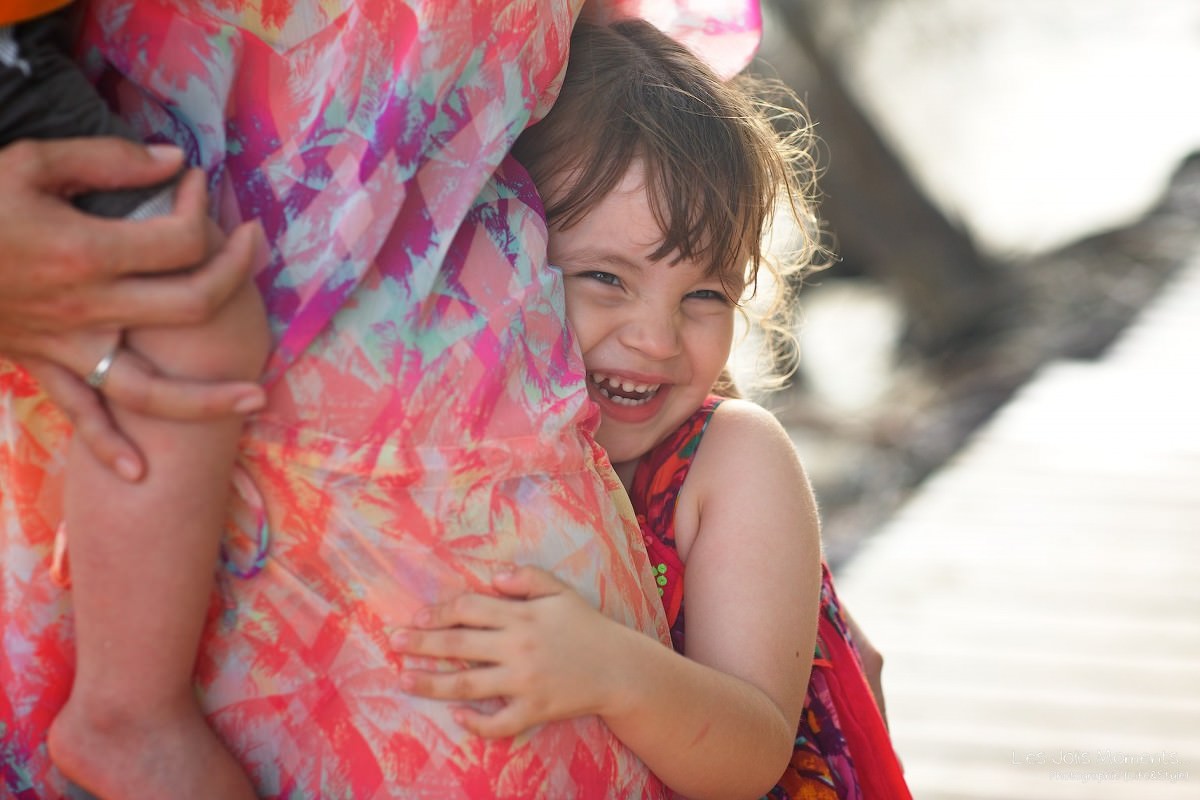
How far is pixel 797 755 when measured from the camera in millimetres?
1548

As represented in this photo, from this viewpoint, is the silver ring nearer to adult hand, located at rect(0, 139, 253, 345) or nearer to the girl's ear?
adult hand, located at rect(0, 139, 253, 345)

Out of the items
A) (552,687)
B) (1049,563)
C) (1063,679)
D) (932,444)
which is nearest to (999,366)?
(932,444)

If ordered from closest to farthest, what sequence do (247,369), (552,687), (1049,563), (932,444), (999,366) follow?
1. (247,369)
2. (552,687)
3. (1049,563)
4. (932,444)
5. (999,366)

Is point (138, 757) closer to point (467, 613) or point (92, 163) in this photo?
point (467, 613)

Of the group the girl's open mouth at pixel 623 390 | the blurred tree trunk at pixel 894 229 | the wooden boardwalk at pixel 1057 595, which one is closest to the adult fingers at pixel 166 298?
the girl's open mouth at pixel 623 390

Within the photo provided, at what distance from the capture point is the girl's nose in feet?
4.79

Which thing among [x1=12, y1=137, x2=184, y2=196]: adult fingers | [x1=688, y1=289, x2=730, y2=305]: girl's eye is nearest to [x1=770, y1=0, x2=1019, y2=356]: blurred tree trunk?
[x1=688, y1=289, x2=730, y2=305]: girl's eye

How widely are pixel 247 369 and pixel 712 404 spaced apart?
2.30 ft

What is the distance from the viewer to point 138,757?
3.42ft

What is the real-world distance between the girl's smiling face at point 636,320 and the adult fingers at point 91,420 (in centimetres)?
Result: 54

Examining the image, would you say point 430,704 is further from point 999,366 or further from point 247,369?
point 999,366

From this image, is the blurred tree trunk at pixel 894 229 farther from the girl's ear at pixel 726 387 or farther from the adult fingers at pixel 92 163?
the adult fingers at pixel 92 163

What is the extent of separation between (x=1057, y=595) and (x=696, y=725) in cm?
283

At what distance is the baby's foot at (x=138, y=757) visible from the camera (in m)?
1.04
